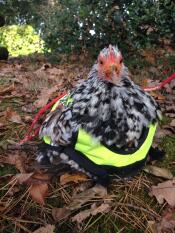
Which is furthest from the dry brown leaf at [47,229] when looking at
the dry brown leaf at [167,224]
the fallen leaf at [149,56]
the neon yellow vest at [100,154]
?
the fallen leaf at [149,56]

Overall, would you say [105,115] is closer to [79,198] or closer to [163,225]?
[79,198]

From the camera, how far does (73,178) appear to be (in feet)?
8.15

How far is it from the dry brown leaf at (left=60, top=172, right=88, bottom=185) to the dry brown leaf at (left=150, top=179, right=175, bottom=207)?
1.40 ft

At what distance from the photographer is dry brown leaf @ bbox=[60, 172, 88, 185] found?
2482mm

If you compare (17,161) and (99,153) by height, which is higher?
(99,153)

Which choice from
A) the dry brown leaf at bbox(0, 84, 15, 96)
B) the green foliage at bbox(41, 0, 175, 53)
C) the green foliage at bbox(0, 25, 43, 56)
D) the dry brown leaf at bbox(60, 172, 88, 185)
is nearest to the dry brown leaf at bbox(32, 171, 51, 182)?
the dry brown leaf at bbox(60, 172, 88, 185)

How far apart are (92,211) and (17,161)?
28.1 inches

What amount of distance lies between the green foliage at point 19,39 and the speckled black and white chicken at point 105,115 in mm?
10360

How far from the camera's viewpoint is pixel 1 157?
2838 mm

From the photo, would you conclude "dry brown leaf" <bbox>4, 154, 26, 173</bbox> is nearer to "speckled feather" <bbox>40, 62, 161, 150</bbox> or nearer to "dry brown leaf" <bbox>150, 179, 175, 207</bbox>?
"speckled feather" <bbox>40, 62, 161, 150</bbox>

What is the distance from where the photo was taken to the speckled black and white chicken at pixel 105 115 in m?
2.39

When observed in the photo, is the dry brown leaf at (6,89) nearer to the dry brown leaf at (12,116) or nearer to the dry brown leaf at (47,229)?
the dry brown leaf at (12,116)

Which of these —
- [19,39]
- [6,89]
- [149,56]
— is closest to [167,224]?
[6,89]

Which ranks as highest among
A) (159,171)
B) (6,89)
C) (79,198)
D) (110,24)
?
(110,24)
